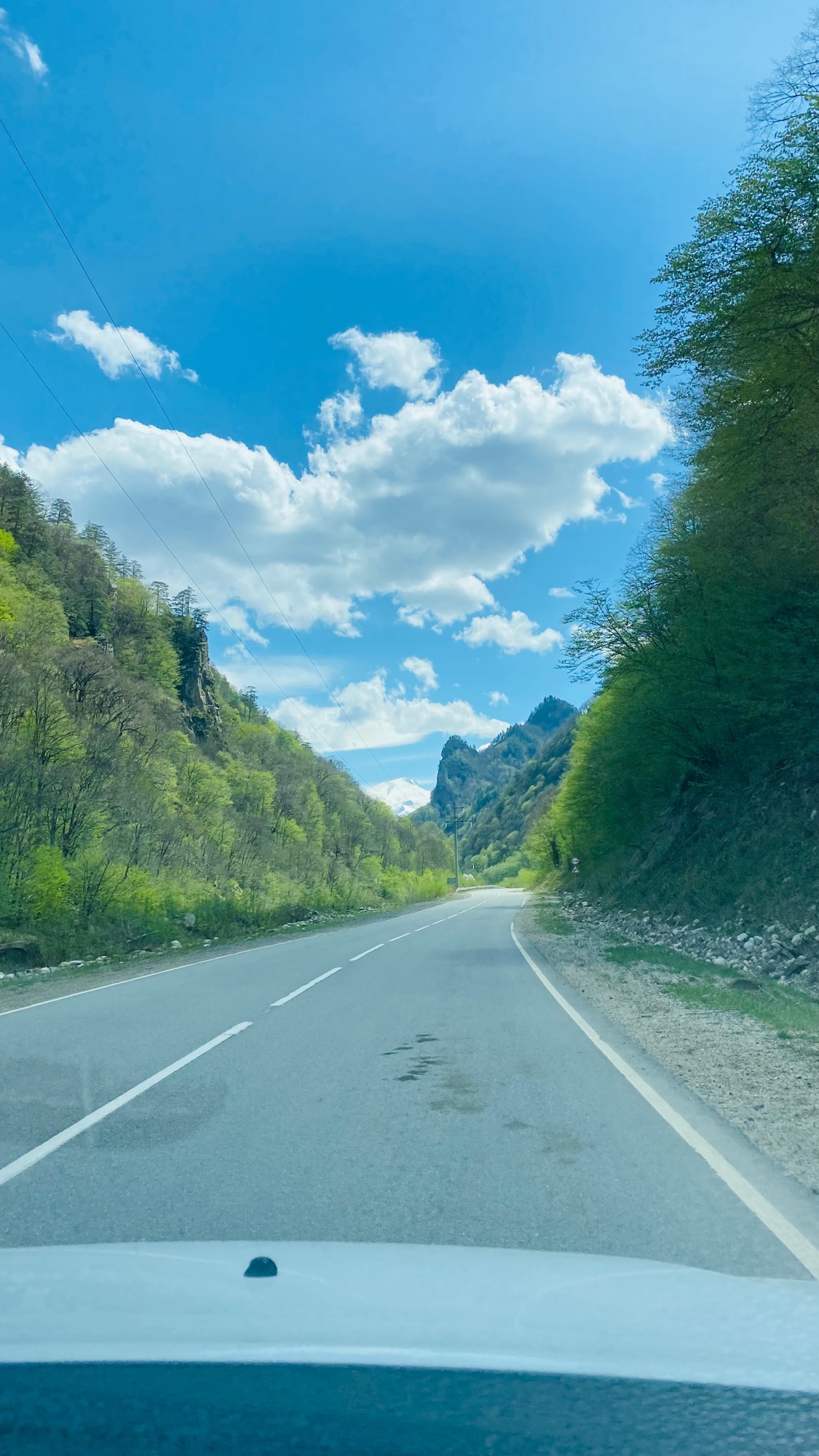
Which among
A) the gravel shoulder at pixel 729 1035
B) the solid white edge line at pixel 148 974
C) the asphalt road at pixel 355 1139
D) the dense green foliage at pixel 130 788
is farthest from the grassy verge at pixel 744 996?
the dense green foliage at pixel 130 788

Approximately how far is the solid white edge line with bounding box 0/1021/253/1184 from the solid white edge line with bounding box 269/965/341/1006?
3.18 meters

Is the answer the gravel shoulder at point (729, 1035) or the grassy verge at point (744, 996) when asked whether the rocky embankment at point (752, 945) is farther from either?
the gravel shoulder at point (729, 1035)

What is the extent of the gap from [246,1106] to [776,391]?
1460 cm

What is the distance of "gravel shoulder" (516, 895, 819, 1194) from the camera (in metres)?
6.42

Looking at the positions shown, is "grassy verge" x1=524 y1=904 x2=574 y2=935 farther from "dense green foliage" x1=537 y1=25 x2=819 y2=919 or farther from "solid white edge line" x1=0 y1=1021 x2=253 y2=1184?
"solid white edge line" x1=0 y1=1021 x2=253 y2=1184

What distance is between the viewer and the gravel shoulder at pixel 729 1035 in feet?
21.1

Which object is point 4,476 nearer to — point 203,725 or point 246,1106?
point 203,725

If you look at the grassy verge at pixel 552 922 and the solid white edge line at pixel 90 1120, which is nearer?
the solid white edge line at pixel 90 1120

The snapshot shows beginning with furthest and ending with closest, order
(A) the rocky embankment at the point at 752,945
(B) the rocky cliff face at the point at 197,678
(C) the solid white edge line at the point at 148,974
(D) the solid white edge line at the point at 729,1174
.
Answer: (B) the rocky cliff face at the point at 197,678 < (A) the rocky embankment at the point at 752,945 < (C) the solid white edge line at the point at 148,974 < (D) the solid white edge line at the point at 729,1174

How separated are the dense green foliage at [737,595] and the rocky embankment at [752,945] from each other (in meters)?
0.69

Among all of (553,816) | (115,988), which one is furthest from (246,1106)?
(553,816)

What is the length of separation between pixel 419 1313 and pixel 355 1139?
3.28 meters

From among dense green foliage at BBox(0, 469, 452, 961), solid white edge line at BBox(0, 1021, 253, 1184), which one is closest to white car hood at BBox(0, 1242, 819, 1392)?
solid white edge line at BBox(0, 1021, 253, 1184)

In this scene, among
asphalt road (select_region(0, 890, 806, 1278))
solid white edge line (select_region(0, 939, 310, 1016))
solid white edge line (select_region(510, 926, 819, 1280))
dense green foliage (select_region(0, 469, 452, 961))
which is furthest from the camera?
dense green foliage (select_region(0, 469, 452, 961))
